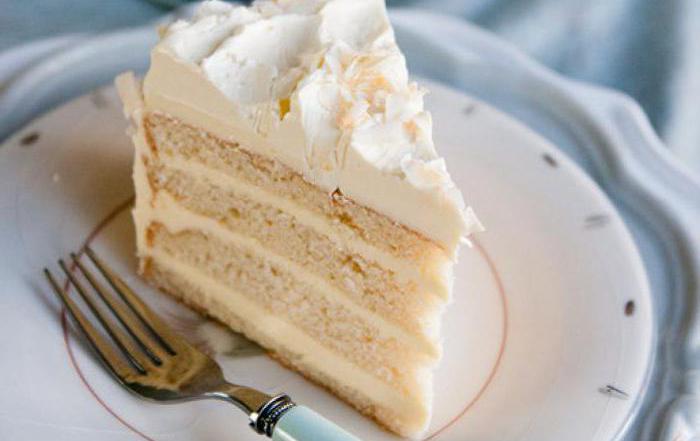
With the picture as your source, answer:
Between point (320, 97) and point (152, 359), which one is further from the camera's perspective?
point (152, 359)

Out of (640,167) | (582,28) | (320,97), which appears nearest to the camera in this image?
(320,97)

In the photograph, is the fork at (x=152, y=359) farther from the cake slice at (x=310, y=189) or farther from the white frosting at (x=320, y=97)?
the white frosting at (x=320, y=97)

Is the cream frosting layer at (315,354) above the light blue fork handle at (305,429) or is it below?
below

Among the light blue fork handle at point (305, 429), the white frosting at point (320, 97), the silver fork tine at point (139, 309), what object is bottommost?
the silver fork tine at point (139, 309)

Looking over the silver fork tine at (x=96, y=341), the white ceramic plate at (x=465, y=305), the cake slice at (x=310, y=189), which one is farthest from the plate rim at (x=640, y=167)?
the silver fork tine at (x=96, y=341)

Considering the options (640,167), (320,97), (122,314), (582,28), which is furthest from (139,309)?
(582,28)

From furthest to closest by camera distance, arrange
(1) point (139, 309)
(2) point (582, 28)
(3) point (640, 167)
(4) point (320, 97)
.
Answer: (2) point (582, 28)
(3) point (640, 167)
(1) point (139, 309)
(4) point (320, 97)

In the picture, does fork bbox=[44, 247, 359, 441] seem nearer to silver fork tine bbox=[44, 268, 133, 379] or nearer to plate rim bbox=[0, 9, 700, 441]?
silver fork tine bbox=[44, 268, 133, 379]

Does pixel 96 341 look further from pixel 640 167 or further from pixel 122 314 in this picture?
pixel 640 167
